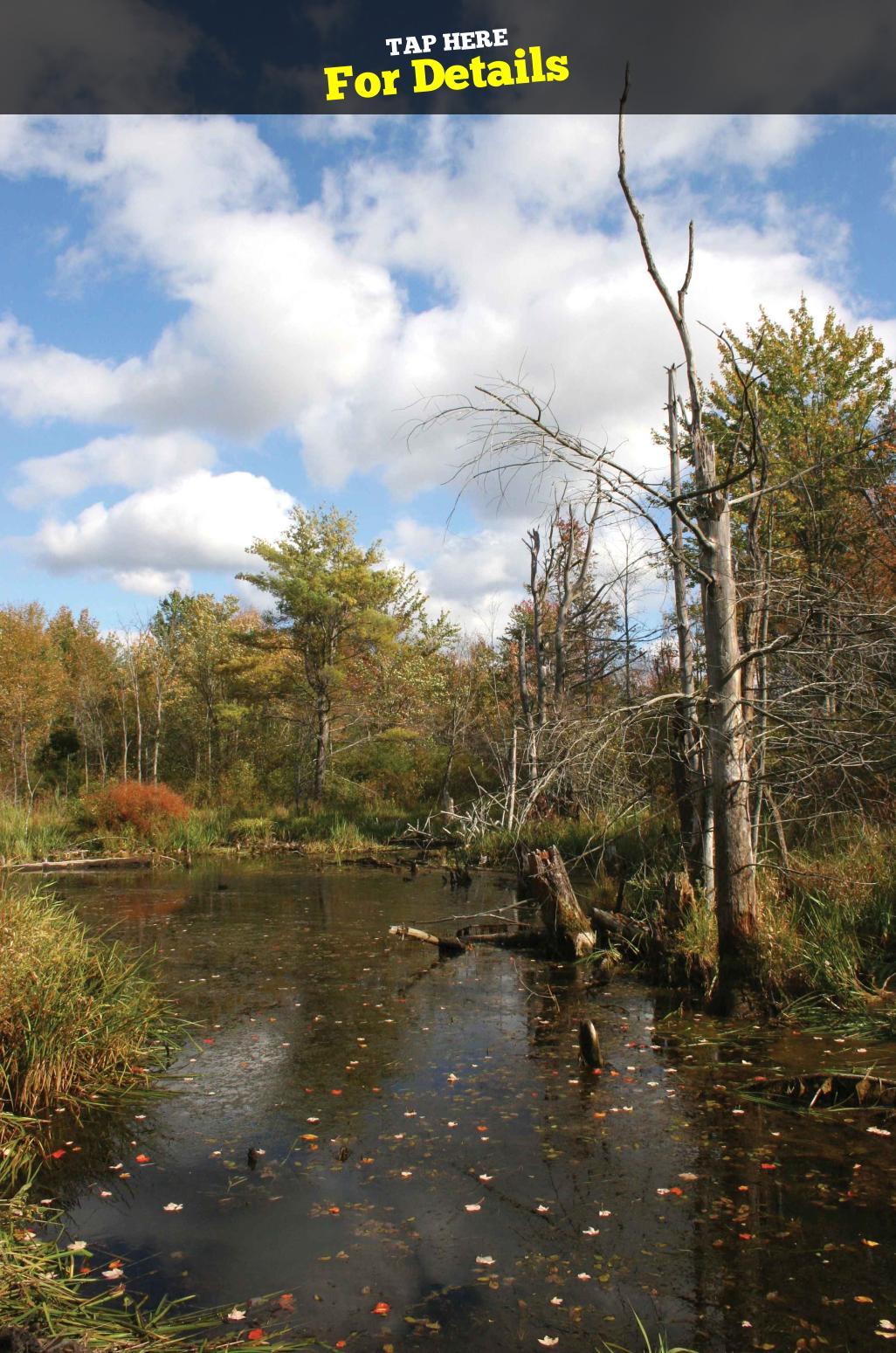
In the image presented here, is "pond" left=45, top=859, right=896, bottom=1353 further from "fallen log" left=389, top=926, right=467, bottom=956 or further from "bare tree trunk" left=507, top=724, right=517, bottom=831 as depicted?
"fallen log" left=389, top=926, right=467, bottom=956

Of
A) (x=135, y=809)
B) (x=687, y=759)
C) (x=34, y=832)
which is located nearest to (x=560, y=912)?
(x=687, y=759)

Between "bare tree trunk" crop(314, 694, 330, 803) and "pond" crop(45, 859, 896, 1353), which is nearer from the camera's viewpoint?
"pond" crop(45, 859, 896, 1353)

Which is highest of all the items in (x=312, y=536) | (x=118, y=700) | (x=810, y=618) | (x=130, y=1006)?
(x=312, y=536)

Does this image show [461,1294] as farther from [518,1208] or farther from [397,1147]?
[397,1147]

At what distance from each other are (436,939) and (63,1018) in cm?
538

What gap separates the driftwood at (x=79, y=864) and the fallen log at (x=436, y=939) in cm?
835

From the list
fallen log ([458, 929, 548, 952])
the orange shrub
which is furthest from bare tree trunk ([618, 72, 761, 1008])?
the orange shrub

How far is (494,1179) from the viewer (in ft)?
15.2

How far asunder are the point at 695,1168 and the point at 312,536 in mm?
25067

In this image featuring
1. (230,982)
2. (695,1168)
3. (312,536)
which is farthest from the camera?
(312,536)

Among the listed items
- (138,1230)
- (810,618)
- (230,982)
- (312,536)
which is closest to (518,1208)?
(138,1230)

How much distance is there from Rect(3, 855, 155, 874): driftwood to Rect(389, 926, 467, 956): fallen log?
27.4ft

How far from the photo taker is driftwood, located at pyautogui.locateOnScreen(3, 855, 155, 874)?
17062mm

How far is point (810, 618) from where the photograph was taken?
22.3 feet
